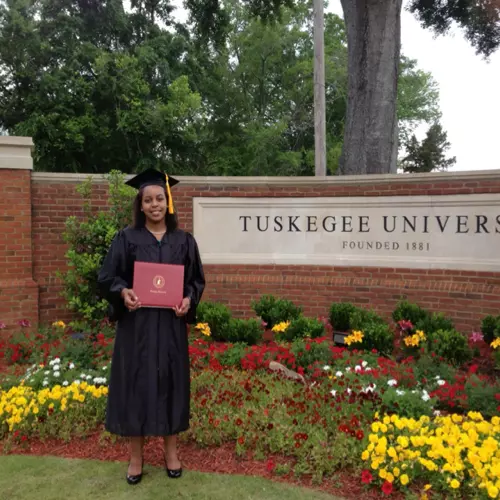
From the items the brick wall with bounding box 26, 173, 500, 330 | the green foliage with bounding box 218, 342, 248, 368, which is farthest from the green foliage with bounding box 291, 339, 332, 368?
the brick wall with bounding box 26, 173, 500, 330

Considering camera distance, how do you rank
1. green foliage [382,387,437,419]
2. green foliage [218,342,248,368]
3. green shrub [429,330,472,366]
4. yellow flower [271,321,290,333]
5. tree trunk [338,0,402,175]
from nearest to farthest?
green foliage [382,387,437,419] → green foliage [218,342,248,368] → green shrub [429,330,472,366] → yellow flower [271,321,290,333] → tree trunk [338,0,402,175]

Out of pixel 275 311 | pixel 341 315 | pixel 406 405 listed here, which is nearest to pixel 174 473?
pixel 406 405

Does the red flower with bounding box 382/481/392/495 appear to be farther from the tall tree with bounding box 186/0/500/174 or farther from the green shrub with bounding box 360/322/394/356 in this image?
the tall tree with bounding box 186/0/500/174

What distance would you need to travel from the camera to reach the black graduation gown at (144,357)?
3.02 meters

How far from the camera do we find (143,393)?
3025 mm

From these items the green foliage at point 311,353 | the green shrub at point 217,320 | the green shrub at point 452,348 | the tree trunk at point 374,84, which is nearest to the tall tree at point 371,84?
the tree trunk at point 374,84

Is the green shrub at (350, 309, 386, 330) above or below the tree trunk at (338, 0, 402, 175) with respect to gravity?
below

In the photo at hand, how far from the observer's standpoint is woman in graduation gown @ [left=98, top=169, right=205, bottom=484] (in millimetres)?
3025

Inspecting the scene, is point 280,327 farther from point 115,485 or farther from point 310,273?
point 115,485

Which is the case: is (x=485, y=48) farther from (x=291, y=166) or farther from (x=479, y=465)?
(x=291, y=166)

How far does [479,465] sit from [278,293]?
442 centimetres

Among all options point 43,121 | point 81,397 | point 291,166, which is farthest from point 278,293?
point 291,166

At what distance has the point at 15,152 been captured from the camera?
647 centimetres

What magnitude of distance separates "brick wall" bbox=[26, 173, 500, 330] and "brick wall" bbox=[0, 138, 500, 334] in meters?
0.01
